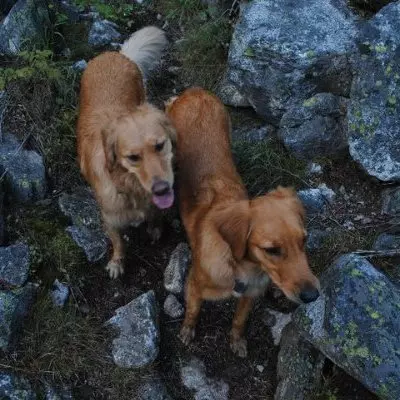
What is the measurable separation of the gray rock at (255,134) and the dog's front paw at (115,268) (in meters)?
2.00

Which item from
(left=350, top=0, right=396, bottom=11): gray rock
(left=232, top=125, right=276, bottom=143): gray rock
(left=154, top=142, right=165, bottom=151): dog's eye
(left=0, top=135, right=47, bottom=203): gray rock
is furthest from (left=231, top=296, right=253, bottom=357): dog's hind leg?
(left=350, top=0, right=396, bottom=11): gray rock

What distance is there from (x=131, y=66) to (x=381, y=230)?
3.09 meters

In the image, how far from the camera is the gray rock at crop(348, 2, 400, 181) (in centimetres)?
510

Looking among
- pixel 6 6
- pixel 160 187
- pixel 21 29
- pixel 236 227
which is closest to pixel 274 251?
pixel 236 227

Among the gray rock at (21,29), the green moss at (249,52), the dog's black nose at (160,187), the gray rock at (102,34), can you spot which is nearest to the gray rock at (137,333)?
the dog's black nose at (160,187)

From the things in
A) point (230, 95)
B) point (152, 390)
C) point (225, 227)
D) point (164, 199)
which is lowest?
point (152, 390)

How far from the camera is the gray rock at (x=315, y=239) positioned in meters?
5.18

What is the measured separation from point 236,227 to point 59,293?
2148mm

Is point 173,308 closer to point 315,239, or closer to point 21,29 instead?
point 315,239

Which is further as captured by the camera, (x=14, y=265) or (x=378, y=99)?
(x=378, y=99)

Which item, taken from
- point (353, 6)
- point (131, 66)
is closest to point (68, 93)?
point (131, 66)

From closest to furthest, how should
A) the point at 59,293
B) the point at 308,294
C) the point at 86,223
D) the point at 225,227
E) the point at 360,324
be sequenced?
1. the point at 308,294
2. the point at 225,227
3. the point at 360,324
4. the point at 59,293
5. the point at 86,223

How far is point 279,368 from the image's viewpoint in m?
4.79

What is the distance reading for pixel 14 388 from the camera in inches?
174
